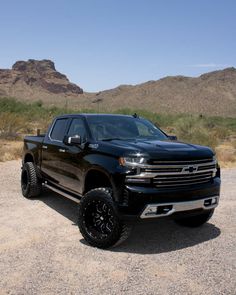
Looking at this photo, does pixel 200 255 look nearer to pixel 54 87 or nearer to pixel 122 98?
pixel 122 98

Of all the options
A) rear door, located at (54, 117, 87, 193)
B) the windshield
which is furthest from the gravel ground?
the windshield

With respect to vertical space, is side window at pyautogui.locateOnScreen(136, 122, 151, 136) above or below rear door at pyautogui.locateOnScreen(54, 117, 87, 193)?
above

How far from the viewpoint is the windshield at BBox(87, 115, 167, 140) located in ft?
21.2

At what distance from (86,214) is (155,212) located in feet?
3.62

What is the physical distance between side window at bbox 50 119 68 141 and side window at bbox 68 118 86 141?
0.27 metres

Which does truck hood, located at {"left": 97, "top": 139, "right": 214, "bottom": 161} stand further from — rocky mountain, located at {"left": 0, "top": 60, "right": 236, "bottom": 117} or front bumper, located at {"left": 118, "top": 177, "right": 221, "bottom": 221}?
rocky mountain, located at {"left": 0, "top": 60, "right": 236, "bottom": 117}

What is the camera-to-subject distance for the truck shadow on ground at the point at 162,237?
561cm

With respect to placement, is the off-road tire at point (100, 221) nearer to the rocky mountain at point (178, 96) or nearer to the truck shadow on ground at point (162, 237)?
the truck shadow on ground at point (162, 237)

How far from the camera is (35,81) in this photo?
6097 inches

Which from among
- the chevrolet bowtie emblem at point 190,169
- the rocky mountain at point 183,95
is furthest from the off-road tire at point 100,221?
the rocky mountain at point 183,95

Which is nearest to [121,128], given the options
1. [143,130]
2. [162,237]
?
[143,130]

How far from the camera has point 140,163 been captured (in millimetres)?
5172

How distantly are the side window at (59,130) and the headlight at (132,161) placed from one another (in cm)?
226

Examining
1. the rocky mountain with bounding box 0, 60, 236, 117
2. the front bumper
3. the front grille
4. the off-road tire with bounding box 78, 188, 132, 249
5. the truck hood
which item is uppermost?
the rocky mountain with bounding box 0, 60, 236, 117
